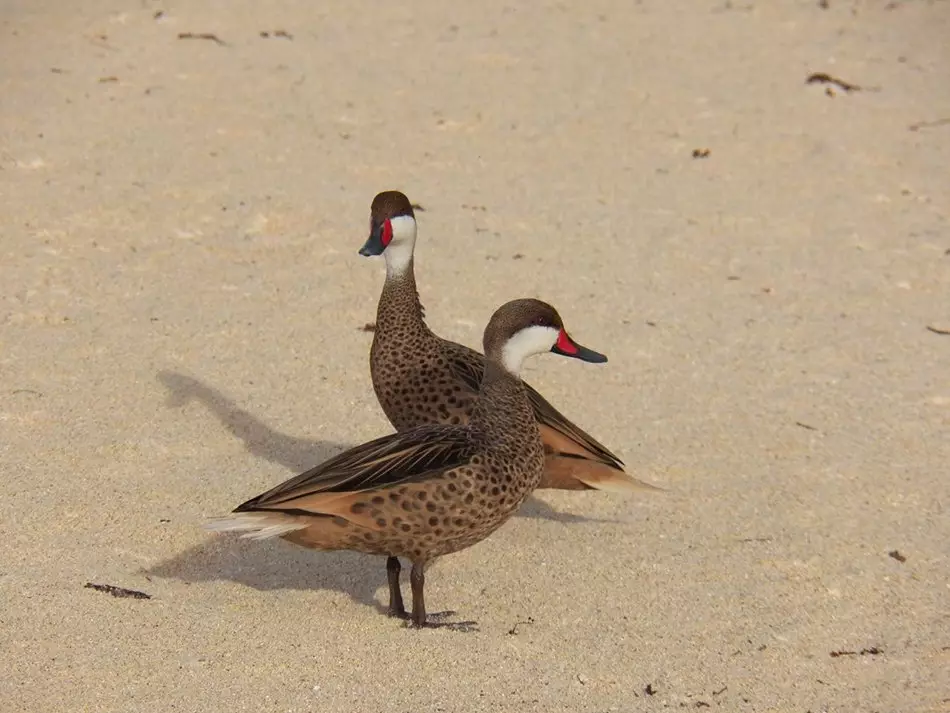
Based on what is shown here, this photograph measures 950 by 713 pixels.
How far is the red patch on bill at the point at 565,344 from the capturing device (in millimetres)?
5023

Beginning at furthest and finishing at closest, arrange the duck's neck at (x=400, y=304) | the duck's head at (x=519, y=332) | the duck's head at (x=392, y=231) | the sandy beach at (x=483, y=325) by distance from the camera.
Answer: the duck's head at (x=392, y=231)
the duck's neck at (x=400, y=304)
the duck's head at (x=519, y=332)
the sandy beach at (x=483, y=325)

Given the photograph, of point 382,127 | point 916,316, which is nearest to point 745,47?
point 382,127

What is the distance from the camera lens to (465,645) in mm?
4656

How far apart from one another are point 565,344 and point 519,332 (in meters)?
0.21

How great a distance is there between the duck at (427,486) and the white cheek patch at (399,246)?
0.89m

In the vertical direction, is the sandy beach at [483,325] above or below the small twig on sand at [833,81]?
below

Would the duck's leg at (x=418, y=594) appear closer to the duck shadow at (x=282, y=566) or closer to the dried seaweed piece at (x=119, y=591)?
the duck shadow at (x=282, y=566)

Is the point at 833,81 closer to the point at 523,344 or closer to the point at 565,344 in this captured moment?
the point at 565,344

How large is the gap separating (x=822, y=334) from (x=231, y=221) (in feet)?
9.94

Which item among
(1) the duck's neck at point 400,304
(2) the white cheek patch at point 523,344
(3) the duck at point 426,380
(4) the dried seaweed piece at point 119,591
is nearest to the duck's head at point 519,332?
(2) the white cheek patch at point 523,344

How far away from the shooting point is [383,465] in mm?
4625

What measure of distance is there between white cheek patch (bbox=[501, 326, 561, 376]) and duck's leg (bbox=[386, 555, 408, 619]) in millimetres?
744

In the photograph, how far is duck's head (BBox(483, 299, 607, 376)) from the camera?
16.1 ft

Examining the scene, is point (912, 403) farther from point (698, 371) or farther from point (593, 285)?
point (593, 285)
